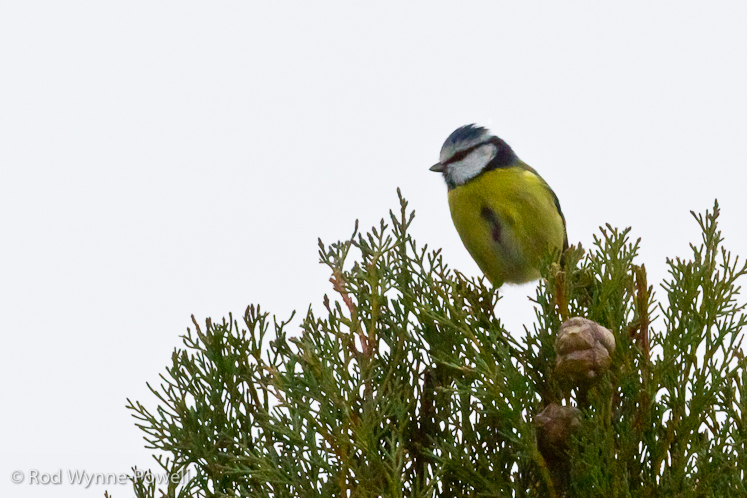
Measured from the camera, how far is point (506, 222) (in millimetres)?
4219

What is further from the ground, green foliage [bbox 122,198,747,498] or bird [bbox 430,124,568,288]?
bird [bbox 430,124,568,288]

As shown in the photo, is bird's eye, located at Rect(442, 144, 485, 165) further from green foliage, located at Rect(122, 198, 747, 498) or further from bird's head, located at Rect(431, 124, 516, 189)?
→ green foliage, located at Rect(122, 198, 747, 498)

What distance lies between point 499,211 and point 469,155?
0.49 metres

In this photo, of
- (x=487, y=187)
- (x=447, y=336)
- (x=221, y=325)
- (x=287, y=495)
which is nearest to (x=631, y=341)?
(x=447, y=336)

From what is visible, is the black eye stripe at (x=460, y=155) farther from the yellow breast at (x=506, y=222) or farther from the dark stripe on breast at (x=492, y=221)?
the dark stripe on breast at (x=492, y=221)

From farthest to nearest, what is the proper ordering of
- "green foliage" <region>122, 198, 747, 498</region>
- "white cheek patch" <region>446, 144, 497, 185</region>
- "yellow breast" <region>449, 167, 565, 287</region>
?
"white cheek patch" <region>446, 144, 497, 185</region>
"yellow breast" <region>449, 167, 565, 287</region>
"green foliage" <region>122, 198, 747, 498</region>

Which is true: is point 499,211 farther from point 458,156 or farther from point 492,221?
point 458,156

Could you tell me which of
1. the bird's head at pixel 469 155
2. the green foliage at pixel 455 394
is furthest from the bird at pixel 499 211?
A: the green foliage at pixel 455 394

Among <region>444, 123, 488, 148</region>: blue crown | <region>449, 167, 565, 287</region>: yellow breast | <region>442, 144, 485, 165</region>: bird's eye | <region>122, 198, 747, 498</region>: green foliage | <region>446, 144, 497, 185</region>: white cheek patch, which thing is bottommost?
<region>122, 198, 747, 498</region>: green foliage

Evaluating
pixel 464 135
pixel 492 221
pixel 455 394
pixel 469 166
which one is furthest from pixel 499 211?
pixel 455 394

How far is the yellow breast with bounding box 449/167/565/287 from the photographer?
4207 millimetres

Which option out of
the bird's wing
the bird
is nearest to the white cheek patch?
the bird

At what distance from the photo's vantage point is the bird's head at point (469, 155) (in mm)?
4500

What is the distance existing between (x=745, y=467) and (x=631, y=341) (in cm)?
44
